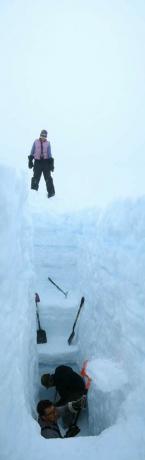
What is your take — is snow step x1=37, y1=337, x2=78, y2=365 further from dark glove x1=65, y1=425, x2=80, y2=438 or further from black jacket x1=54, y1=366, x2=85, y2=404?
dark glove x1=65, y1=425, x2=80, y2=438

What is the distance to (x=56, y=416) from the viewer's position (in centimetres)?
515

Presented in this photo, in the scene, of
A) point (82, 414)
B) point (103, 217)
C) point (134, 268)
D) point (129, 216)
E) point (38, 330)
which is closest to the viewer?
point (134, 268)

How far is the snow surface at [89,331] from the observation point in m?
3.36

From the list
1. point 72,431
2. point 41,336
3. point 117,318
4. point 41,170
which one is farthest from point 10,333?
point 41,170

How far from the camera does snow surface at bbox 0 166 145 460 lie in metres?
3.36

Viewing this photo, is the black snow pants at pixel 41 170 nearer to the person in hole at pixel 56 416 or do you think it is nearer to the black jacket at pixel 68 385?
the black jacket at pixel 68 385

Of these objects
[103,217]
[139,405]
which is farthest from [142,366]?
[103,217]

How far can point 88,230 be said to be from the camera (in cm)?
788

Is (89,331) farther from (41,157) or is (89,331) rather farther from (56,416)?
(41,157)

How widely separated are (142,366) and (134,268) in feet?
4.24

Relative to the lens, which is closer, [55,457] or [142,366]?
[55,457]

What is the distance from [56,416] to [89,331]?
1.94 meters

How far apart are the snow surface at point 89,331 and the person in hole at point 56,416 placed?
0.93ft

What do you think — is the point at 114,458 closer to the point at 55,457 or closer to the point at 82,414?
the point at 55,457
